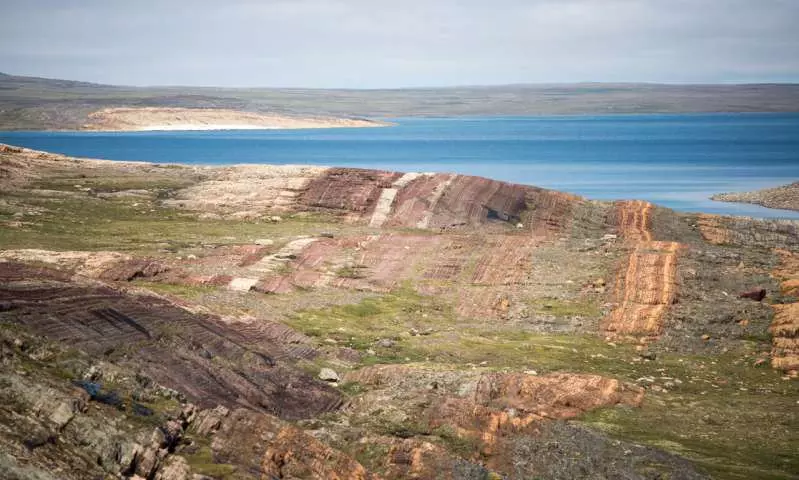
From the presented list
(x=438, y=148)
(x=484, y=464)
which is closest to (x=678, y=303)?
(x=484, y=464)

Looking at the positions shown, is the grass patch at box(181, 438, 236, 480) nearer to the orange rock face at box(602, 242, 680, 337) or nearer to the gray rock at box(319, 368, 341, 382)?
the gray rock at box(319, 368, 341, 382)

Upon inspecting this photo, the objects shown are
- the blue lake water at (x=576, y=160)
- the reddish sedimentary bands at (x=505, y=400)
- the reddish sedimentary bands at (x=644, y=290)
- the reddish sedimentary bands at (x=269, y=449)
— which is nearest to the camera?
the reddish sedimentary bands at (x=269, y=449)

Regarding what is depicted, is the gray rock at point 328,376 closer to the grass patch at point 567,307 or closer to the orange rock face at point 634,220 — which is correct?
the grass patch at point 567,307

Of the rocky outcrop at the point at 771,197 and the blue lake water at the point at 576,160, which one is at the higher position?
the rocky outcrop at the point at 771,197

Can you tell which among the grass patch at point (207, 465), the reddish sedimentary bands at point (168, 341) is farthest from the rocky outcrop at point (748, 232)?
the grass patch at point (207, 465)

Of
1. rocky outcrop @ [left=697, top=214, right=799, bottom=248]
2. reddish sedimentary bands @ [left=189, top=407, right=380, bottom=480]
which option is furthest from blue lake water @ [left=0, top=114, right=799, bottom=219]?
reddish sedimentary bands @ [left=189, top=407, right=380, bottom=480]

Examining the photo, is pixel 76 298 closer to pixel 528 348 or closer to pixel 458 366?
pixel 458 366
